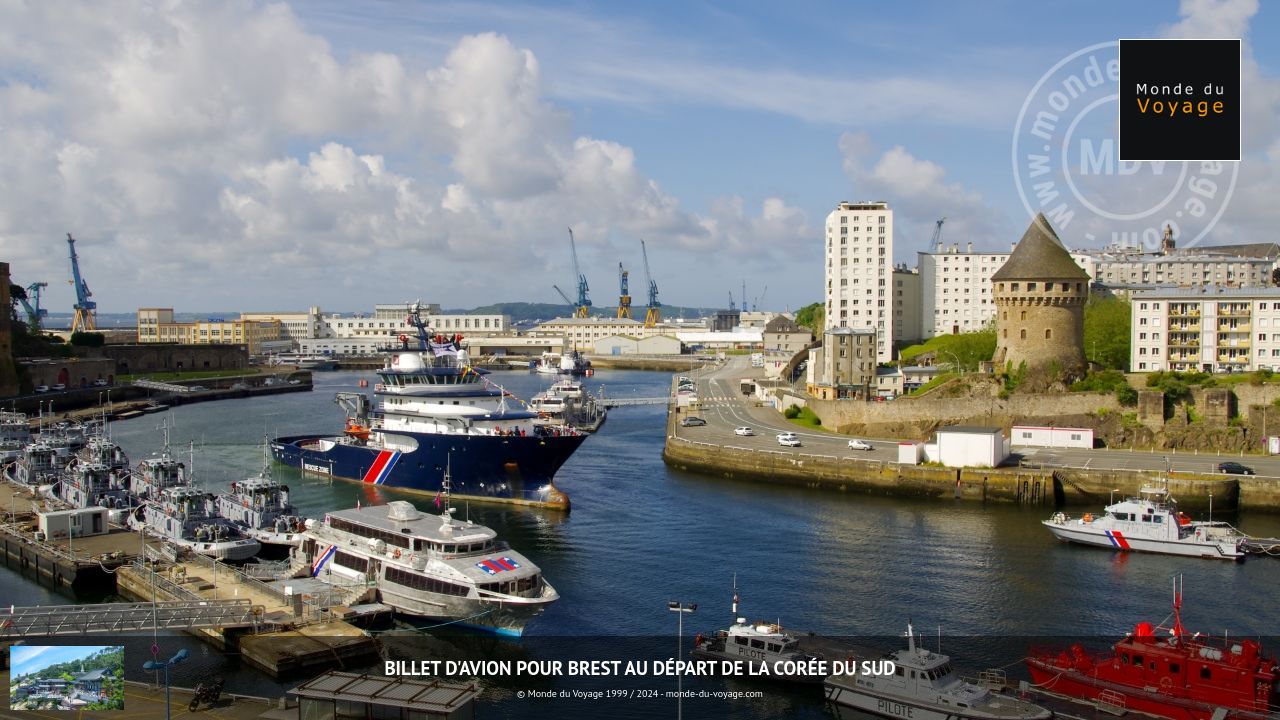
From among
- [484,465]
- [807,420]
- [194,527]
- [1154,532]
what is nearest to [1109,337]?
[807,420]

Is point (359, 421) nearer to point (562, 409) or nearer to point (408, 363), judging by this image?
point (408, 363)

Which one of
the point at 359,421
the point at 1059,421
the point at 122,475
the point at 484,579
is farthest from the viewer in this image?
the point at 359,421

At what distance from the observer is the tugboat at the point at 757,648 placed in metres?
17.7

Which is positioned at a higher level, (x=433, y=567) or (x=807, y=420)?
(x=807, y=420)

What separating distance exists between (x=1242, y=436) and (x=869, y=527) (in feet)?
56.5

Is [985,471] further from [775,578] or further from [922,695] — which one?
[922,695]

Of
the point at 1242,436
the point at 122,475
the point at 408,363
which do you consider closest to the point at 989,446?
the point at 1242,436

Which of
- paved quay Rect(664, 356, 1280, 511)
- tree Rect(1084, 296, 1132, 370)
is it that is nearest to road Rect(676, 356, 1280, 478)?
paved quay Rect(664, 356, 1280, 511)

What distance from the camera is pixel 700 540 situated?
2766cm

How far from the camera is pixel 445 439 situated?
33.2 meters

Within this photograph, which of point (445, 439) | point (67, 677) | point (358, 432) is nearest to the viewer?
point (67, 677)

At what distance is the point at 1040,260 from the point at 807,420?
13.3 m

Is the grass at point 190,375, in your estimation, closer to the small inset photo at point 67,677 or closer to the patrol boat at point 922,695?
the small inset photo at point 67,677

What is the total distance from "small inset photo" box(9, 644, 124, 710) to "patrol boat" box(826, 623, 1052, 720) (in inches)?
444
